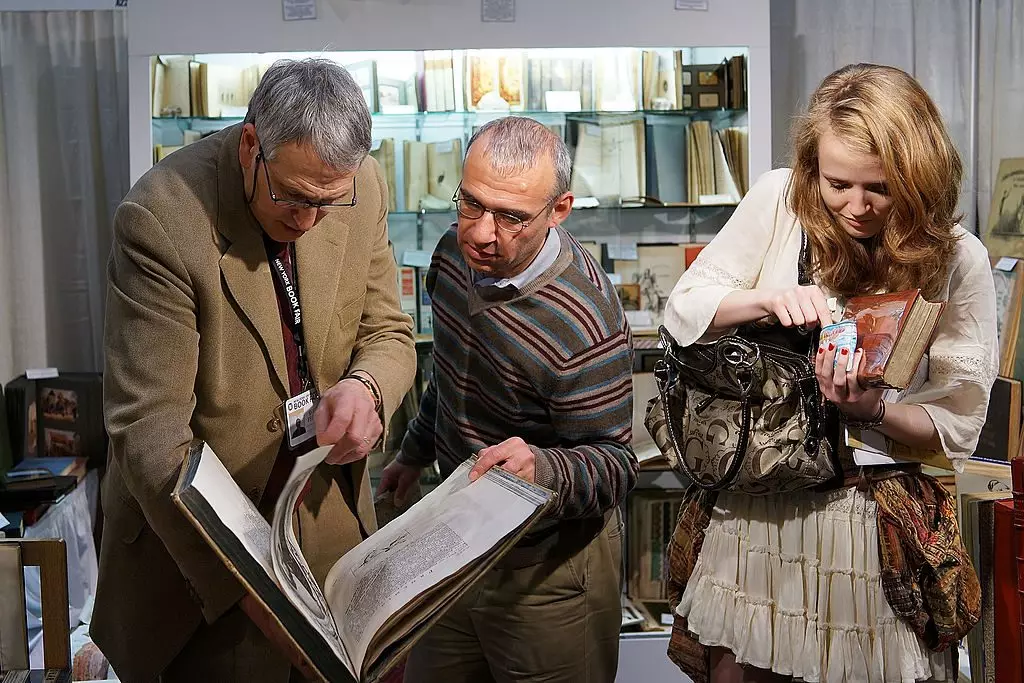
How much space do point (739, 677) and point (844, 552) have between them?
0.30 m

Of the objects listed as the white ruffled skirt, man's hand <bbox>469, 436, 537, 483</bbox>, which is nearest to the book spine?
the white ruffled skirt

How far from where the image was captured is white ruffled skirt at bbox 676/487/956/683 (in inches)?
67.8

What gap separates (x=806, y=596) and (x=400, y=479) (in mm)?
876

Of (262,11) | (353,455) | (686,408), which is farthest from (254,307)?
(262,11)

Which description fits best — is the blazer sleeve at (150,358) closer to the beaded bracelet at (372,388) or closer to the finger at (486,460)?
the beaded bracelet at (372,388)

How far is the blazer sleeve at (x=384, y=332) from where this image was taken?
175 centimetres

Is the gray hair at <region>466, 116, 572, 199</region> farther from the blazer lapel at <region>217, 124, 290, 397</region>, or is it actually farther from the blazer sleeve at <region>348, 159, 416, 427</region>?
the blazer lapel at <region>217, 124, 290, 397</region>

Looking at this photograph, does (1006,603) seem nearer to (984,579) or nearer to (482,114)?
(984,579)

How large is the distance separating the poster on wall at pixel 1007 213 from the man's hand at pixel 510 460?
123 inches

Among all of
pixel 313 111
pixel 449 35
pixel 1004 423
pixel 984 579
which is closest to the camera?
pixel 313 111

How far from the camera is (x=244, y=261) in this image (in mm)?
1584

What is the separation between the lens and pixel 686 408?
5.99ft

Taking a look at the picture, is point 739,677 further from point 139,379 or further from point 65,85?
point 65,85

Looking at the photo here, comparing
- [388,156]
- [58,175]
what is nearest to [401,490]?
[388,156]
